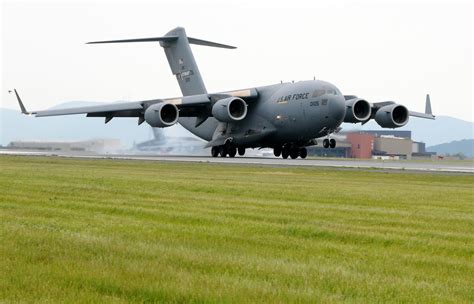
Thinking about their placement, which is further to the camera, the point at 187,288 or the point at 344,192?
the point at 344,192

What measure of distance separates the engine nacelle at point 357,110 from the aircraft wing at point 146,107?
6818 mm

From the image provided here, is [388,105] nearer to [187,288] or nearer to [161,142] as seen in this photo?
[161,142]

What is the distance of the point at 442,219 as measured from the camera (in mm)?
11352

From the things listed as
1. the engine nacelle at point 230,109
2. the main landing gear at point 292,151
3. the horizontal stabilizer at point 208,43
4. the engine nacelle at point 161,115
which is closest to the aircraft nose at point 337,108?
the engine nacelle at point 230,109

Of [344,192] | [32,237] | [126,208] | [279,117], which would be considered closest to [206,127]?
[279,117]

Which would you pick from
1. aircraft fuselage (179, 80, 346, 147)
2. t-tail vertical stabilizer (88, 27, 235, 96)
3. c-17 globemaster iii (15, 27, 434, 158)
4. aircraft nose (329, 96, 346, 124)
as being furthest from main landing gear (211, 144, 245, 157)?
aircraft nose (329, 96, 346, 124)

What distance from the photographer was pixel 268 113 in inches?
1756

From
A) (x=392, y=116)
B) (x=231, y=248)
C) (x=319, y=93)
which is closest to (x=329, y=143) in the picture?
(x=319, y=93)

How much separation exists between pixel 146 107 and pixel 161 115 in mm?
3924

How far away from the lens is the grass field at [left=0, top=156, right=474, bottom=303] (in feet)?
19.2

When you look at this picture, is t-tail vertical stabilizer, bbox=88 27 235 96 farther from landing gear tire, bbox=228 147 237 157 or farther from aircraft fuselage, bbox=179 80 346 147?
landing gear tire, bbox=228 147 237 157

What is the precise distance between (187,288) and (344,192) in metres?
11.1

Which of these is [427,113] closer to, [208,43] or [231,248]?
[208,43]

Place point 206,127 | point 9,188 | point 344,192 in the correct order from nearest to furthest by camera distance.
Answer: point 9,188, point 344,192, point 206,127
